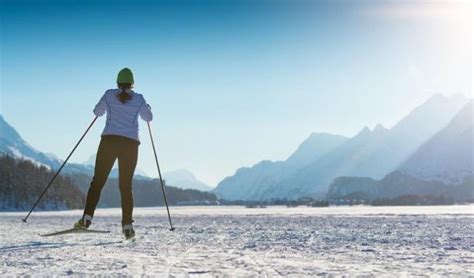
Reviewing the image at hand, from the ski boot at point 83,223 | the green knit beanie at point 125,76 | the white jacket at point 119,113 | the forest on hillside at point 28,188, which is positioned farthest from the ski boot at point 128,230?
the forest on hillside at point 28,188

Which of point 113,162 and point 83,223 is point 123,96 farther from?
point 83,223

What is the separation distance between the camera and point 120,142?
9.57 m

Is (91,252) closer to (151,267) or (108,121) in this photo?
(151,267)

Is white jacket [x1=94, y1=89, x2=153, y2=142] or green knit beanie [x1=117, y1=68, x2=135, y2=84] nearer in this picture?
white jacket [x1=94, y1=89, x2=153, y2=142]

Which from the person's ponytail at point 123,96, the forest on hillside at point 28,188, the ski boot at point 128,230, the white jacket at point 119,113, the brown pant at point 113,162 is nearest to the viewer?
the brown pant at point 113,162

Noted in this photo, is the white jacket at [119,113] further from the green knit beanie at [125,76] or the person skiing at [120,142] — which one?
the green knit beanie at [125,76]

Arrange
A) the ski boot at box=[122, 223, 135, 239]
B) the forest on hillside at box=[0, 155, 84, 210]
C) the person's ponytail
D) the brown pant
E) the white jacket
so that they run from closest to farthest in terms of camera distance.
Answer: the brown pant → the white jacket → the person's ponytail → the ski boot at box=[122, 223, 135, 239] → the forest on hillside at box=[0, 155, 84, 210]

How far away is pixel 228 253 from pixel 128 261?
185cm

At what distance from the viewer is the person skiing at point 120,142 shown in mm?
9531

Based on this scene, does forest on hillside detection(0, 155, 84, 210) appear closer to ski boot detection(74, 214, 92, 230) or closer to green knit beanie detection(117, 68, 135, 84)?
ski boot detection(74, 214, 92, 230)

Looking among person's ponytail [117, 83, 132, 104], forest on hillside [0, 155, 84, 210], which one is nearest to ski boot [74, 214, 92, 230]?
person's ponytail [117, 83, 132, 104]

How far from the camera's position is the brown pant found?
9.48 metres

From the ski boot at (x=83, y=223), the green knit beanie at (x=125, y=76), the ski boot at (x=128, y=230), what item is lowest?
the ski boot at (x=128, y=230)

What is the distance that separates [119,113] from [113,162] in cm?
93
